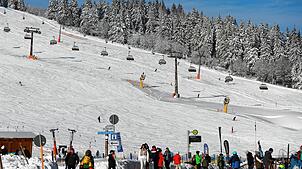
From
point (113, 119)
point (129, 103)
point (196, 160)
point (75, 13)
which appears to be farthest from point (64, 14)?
point (196, 160)

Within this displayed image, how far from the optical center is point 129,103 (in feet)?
135

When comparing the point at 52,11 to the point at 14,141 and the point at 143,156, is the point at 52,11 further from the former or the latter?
the point at 143,156

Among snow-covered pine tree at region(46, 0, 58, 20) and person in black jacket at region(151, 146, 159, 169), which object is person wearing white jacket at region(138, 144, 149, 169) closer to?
person in black jacket at region(151, 146, 159, 169)

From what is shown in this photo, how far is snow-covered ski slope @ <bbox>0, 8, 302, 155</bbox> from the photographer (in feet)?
101

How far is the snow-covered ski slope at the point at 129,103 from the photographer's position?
101 feet

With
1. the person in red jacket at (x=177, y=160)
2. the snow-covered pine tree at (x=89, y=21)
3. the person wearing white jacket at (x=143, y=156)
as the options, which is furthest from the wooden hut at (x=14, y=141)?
the snow-covered pine tree at (x=89, y=21)

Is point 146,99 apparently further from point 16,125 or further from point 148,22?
point 148,22

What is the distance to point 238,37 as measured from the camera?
110375 mm

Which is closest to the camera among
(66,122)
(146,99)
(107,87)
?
(66,122)

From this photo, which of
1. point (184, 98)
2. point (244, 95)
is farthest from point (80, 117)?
point (244, 95)

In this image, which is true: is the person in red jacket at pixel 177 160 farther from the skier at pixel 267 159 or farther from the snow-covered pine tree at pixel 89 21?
the snow-covered pine tree at pixel 89 21

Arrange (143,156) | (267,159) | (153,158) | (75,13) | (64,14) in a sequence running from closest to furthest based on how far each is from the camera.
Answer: (143,156) < (153,158) < (267,159) < (64,14) < (75,13)

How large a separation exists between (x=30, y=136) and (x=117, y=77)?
36954 mm

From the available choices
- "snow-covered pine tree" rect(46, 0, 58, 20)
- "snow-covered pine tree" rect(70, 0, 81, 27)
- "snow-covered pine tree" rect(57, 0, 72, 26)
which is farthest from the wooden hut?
"snow-covered pine tree" rect(70, 0, 81, 27)
